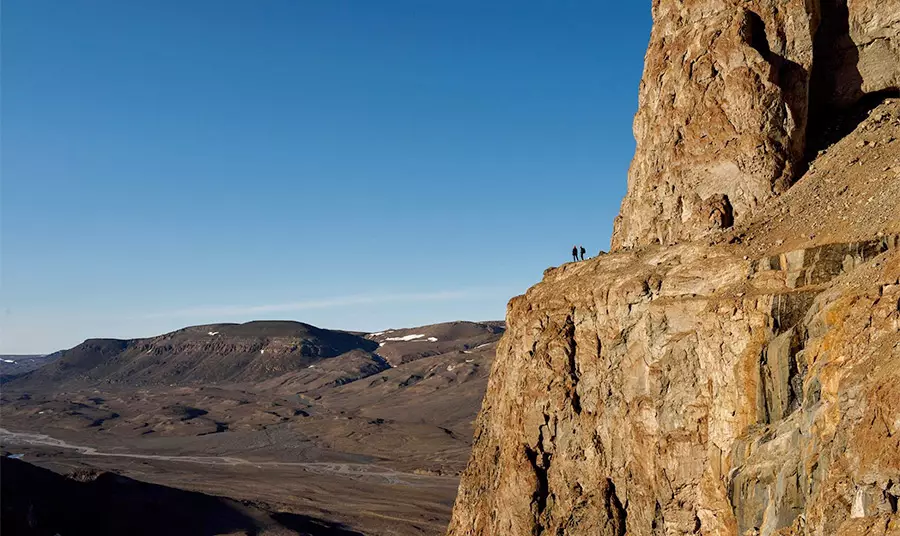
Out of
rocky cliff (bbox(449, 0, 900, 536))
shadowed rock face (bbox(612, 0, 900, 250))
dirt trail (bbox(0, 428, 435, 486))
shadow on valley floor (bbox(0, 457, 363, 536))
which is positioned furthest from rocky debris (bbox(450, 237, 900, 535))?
dirt trail (bbox(0, 428, 435, 486))

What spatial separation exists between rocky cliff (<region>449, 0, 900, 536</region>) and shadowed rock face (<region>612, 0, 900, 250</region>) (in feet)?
0.25

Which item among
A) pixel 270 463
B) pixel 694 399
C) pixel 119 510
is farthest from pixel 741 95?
pixel 270 463

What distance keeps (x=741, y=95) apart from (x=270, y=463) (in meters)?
86.0

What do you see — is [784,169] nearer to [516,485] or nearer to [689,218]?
[689,218]

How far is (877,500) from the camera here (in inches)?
490

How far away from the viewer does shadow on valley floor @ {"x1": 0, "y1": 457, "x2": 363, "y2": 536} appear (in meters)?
45.7

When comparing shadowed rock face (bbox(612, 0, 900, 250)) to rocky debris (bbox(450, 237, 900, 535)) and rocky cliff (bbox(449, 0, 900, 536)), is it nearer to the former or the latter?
rocky cliff (bbox(449, 0, 900, 536))

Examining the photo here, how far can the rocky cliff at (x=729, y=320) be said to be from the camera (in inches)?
602

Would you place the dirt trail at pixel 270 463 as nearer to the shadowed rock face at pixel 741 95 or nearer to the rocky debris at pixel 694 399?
the rocky debris at pixel 694 399

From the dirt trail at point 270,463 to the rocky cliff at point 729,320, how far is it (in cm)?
5469

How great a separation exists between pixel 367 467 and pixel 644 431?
242 ft

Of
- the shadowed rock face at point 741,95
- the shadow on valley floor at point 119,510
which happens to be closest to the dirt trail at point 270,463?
the shadow on valley floor at point 119,510

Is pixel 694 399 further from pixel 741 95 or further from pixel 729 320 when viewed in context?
pixel 741 95

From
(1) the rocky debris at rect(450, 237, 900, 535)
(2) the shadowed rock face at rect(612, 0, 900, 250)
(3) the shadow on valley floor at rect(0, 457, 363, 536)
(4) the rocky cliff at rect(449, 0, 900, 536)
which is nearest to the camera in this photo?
(1) the rocky debris at rect(450, 237, 900, 535)
